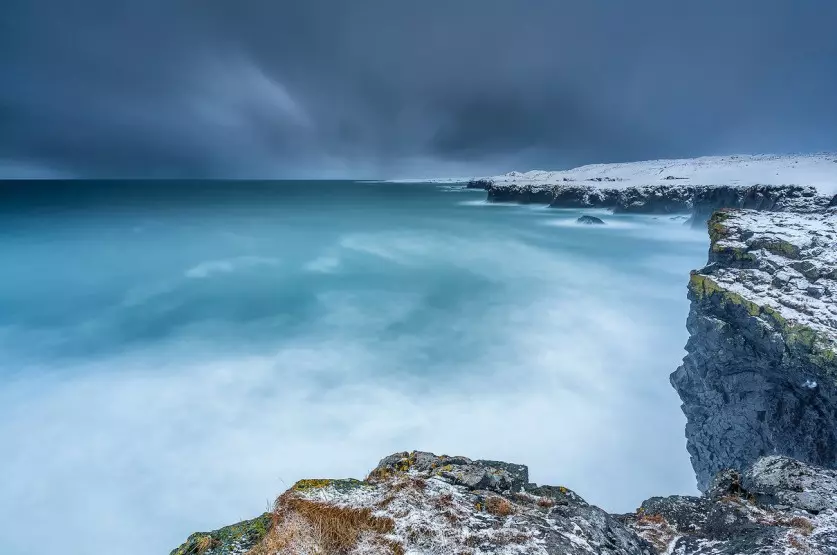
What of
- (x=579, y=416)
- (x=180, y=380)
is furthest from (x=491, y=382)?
(x=180, y=380)

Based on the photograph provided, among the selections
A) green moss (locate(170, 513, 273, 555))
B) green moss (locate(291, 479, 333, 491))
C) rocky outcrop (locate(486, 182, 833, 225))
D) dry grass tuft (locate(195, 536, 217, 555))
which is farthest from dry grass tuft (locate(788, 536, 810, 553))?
rocky outcrop (locate(486, 182, 833, 225))

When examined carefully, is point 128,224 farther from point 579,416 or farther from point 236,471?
point 579,416

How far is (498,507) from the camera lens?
4785mm

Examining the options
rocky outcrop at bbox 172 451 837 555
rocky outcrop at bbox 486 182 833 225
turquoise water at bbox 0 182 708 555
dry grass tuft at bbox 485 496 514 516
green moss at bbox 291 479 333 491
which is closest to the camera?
rocky outcrop at bbox 172 451 837 555

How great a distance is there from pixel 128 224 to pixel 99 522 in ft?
181

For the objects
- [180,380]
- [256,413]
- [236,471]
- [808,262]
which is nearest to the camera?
[808,262]

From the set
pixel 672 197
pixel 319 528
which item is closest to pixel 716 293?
pixel 319 528

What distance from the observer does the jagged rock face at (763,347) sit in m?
8.66

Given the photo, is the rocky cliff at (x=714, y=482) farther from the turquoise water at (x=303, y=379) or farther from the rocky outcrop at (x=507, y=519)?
the turquoise water at (x=303, y=379)

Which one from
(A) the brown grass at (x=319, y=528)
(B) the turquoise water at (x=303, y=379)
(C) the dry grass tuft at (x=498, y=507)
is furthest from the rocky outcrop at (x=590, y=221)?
(A) the brown grass at (x=319, y=528)

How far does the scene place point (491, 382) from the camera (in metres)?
16.9

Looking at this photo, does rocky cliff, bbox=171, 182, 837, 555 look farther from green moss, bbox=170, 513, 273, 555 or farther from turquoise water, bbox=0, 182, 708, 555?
turquoise water, bbox=0, 182, 708, 555

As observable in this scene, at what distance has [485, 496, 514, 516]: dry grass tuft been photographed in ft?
15.5

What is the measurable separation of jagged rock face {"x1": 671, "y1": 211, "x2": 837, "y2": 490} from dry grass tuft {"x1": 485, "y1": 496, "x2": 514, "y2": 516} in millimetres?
8081
